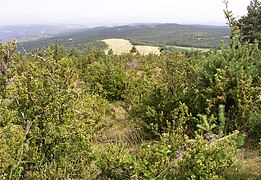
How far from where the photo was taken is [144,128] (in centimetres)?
766

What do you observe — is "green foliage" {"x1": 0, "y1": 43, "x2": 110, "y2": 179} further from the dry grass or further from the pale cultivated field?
the pale cultivated field

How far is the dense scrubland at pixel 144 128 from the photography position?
173 inches

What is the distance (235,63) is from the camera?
6840 millimetres

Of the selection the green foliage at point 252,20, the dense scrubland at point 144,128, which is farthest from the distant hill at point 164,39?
the dense scrubland at point 144,128

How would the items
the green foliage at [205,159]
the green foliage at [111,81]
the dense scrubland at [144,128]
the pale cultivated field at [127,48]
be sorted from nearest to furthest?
1. the green foliage at [205,159]
2. the dense scrubland at [144,128]
3. the green foliage at [111,81]
4. the pale cultivated field at [127,48]

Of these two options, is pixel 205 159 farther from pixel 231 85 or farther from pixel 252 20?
pixel 252 20

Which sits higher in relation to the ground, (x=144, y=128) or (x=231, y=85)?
(x=231, y=85)

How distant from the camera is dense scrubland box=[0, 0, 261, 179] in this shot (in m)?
4.40

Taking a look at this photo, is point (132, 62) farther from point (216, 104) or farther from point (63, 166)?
point (63, 166)

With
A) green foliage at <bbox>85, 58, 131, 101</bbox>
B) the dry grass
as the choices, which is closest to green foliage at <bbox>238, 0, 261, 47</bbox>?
green foliage at <bbox>85, 58, 131, 101</bbox>

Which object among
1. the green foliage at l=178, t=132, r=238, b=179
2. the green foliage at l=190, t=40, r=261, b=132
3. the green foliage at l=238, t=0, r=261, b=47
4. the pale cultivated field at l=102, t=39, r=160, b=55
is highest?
the green foliage at l=238, t=0, r=261, b=47

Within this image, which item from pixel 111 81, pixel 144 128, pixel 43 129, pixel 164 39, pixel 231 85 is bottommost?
pixel 144 128

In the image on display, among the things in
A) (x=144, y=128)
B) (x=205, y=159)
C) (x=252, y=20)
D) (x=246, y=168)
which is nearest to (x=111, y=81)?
(x=144, y=128)

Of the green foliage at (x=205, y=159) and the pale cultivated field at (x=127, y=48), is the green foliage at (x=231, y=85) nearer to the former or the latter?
the green foliage at (x=205, y=159)
